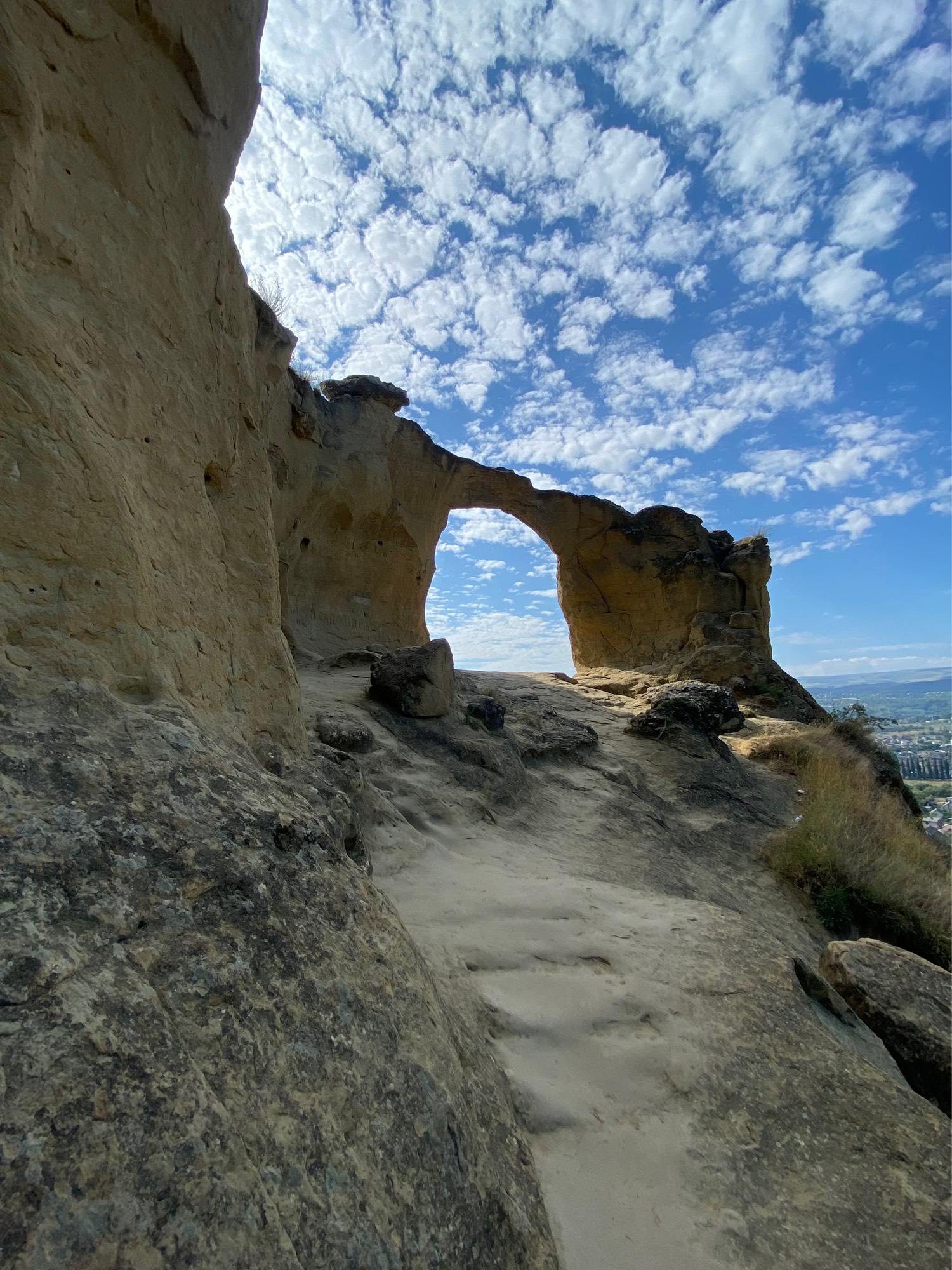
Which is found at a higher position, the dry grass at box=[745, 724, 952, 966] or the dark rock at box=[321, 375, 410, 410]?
the dark rock at box=[321, 375, 410, 410]

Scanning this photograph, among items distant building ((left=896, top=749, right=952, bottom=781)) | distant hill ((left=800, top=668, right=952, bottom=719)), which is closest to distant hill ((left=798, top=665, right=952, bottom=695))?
distant hill ((left=800, top=668, right=952, bottom=719))

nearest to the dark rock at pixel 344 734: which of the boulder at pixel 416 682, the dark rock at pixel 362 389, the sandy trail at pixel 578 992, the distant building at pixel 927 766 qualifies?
the sandy trail at pixel 578 992

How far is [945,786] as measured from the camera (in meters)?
27.4

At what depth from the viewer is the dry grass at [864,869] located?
4.77 metres

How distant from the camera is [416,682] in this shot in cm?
561

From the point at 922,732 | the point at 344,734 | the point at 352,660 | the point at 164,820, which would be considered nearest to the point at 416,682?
the point at 344,734

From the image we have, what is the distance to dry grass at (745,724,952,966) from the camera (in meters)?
4.77

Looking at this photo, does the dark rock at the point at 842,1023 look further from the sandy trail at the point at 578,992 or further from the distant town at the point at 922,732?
the distant town at the point at 922,732

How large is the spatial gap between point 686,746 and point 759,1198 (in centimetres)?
543

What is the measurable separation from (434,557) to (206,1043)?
10976 mm

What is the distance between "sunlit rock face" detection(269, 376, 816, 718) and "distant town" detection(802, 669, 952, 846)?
229cm

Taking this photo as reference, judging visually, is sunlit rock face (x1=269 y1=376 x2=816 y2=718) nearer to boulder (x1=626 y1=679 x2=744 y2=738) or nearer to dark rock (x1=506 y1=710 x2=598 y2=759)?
boulder (x1=626 y1=679 x2=744 y2=738)

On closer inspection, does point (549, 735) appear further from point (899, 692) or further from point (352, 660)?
point (899, 692)

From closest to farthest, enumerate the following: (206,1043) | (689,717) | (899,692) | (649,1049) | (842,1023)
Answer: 1. (206,1043)
2. (649,1049)
3. (842,1023)
4. (689,717)
5. (899,692)
